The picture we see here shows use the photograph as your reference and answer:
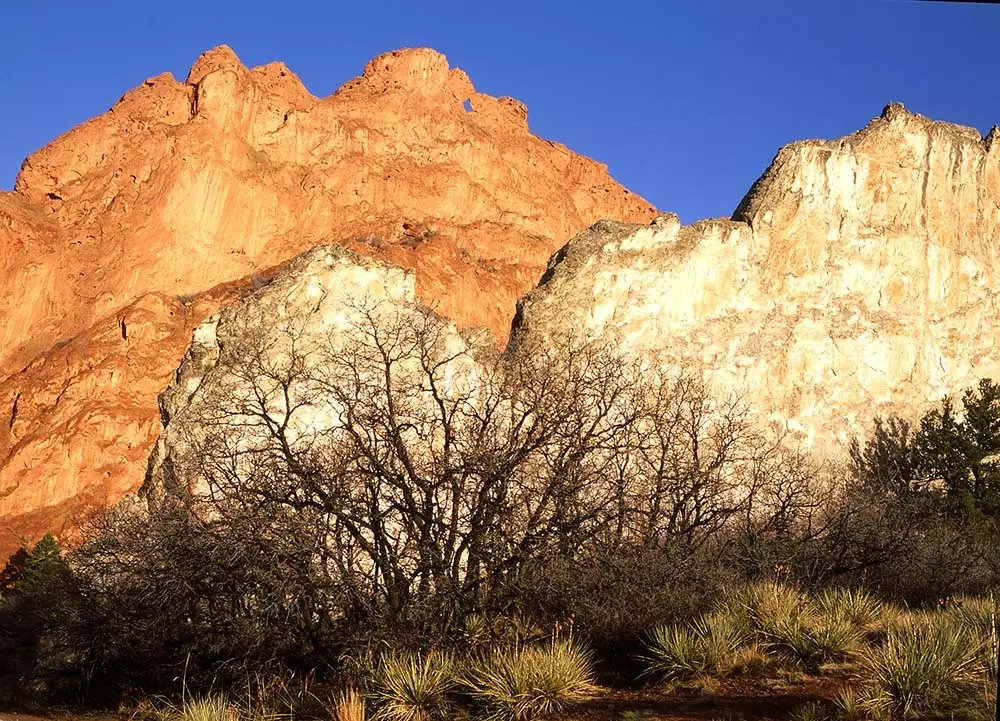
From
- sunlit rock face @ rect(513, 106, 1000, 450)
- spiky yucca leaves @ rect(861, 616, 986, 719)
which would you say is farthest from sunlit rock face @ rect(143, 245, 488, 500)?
spiky yucca leaves @ rect(861, 616, 986, 719)

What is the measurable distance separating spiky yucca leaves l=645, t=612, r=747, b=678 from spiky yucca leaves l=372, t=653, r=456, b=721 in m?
2.29

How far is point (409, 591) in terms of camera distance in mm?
12492

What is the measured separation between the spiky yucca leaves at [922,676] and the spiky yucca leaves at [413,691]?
3.98 m

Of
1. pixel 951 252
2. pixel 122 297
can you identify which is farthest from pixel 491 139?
pixel 951 252

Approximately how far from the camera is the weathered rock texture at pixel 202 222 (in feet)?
185

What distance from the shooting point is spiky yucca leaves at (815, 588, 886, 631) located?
11.3 metres

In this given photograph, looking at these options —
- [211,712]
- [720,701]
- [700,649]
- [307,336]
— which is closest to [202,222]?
[307,336]

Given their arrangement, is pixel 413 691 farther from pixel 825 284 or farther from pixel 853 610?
pixel 825 284

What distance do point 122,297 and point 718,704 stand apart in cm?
6579

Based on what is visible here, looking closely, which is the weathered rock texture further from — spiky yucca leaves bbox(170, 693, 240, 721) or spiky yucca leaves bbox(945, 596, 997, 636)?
spiky yucca leaves bbox(945, 596, 997, 636)

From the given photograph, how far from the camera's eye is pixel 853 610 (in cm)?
1177

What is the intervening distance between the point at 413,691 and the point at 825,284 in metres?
34.2

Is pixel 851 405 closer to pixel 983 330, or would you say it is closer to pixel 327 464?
pixel 983 330

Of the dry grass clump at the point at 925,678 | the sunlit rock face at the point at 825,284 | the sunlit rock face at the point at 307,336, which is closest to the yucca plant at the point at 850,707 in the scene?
the dry grass clump at the point at 925,678
